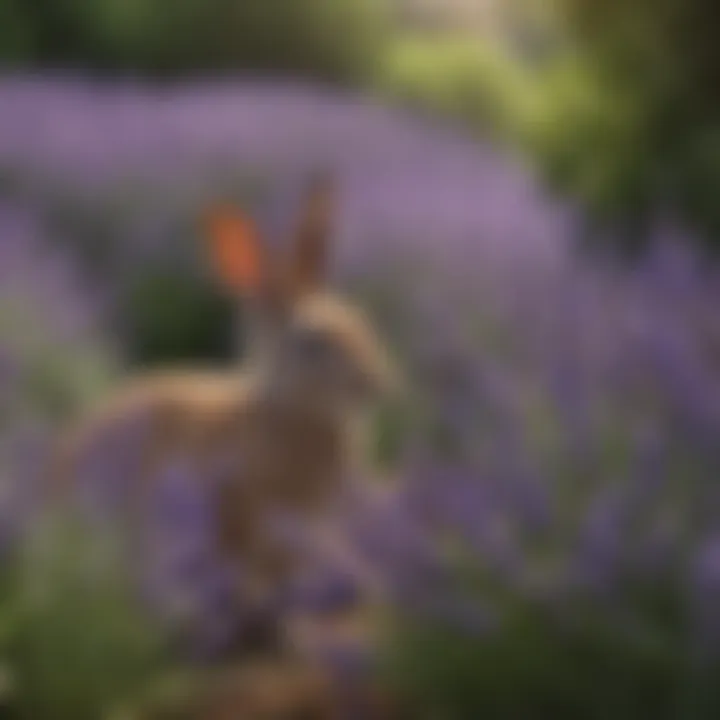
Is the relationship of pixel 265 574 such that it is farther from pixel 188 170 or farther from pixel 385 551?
pixel 188 170

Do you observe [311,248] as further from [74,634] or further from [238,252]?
[74,634]

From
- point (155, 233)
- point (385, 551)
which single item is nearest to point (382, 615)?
point (385, 551)

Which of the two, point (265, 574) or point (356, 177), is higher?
point (356, 177)

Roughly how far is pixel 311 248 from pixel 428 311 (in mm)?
72

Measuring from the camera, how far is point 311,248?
0.60 metres

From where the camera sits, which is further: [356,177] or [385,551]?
[356,177]

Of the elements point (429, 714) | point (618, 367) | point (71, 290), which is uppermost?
point (71, 290)

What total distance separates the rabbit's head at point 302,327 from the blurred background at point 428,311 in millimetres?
20

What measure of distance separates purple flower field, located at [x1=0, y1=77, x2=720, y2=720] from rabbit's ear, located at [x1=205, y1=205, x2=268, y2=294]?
1.4 inches

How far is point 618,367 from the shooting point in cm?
57

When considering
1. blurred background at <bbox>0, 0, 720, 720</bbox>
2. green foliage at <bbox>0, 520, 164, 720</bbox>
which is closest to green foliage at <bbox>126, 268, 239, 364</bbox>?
blurred background at <bbox>0, 0, 720, 720</bbox>

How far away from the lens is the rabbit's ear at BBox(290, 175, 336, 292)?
60 cm

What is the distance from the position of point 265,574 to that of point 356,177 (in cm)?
21

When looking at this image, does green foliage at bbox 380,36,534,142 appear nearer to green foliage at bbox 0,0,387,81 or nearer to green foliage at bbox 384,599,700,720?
green foliage at bbox 0,0,387,81
